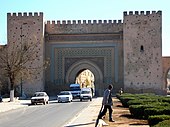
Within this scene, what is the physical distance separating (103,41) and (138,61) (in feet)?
15.8

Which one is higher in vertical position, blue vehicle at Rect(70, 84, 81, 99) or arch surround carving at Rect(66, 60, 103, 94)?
arch surround carving at Rect(66, 60, 103, 94)

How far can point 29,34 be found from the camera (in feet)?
166

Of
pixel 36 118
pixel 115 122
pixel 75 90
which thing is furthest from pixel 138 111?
pixel 75 90

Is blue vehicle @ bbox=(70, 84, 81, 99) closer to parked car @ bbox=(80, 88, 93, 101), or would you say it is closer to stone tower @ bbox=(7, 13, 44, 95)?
stone tower @ bbox=(7, 13, 44, 95)

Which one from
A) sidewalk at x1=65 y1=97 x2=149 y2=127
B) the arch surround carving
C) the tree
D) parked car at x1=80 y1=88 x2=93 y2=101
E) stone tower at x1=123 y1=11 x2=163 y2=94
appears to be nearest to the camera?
sidewalk at x1=65 y1=97 x2=149 y2=127

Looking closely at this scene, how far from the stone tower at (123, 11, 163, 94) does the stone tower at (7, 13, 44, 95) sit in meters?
10.1

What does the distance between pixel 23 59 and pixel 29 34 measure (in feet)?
21.7

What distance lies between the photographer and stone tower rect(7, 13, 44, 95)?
50000 mm

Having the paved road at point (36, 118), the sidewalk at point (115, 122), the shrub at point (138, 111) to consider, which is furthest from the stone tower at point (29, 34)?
the shrub at point (138, 111)

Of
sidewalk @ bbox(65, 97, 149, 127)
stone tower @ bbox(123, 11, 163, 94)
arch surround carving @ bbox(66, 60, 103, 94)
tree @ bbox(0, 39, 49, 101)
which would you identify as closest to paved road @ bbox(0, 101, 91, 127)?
sidewalk @ bbox(65, 97, 149, 127)

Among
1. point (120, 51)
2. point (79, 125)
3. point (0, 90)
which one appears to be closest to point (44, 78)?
point (0, 90)

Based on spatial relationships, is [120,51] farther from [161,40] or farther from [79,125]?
[79,125]

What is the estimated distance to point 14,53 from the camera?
4534 centimetres

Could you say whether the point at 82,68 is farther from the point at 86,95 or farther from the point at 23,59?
the point at 86,95
